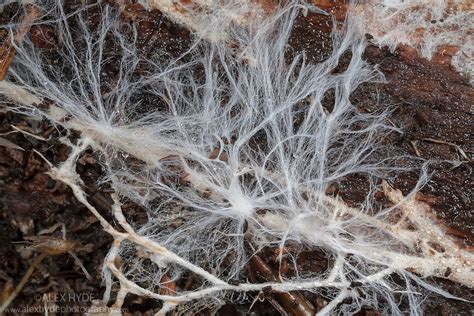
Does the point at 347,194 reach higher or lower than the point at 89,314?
higher

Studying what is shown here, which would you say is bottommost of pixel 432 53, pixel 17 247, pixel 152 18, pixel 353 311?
pixel 17 247

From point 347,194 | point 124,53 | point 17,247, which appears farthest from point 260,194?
point 17,247

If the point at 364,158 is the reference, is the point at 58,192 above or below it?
below

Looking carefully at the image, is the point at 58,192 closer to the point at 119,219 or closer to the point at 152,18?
the point at 119,219

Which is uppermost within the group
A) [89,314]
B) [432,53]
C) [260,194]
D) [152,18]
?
[432,53]

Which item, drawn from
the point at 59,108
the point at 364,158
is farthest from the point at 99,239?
the point at 364,158

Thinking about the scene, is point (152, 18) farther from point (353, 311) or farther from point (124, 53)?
point (353, 311)
